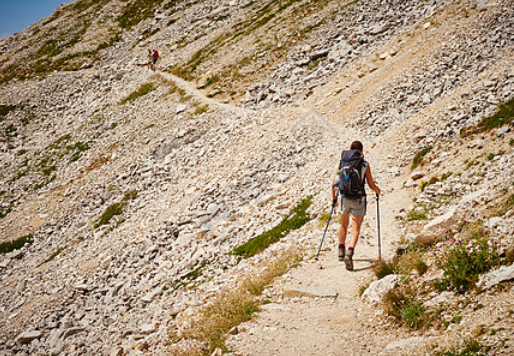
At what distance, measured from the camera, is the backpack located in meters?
8.72

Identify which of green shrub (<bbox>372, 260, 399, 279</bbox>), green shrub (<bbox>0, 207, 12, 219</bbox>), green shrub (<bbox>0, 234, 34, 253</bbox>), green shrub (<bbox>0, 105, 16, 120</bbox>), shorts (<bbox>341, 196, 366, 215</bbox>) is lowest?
green shrub (<bbox>372, 260, 399, 279</bbox>)

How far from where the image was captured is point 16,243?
2517 cm

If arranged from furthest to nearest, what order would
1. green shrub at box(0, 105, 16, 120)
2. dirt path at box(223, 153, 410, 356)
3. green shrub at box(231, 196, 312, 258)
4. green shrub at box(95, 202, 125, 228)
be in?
green shrub at box(0, 105, 16, 120)
green shrub at box(95, 202, 125, 228)
green shrub at box(231, 196, 312, 258)
dirt path at box(223, 153, 410, 356)

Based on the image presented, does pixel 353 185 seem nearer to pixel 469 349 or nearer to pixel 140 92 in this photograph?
pixel 469 349

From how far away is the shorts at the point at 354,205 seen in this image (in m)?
8.98

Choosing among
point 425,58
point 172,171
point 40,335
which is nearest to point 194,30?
point 172,171

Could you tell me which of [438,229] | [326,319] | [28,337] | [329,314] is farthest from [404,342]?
[28,337]

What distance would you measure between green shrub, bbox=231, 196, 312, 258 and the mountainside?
0.08 m

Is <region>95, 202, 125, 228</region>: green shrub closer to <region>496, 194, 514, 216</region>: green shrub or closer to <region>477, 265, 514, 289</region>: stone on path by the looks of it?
<region>496, 194, 514, 216</region>: green shrub

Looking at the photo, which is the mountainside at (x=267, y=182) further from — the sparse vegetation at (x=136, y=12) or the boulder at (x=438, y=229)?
the sparse vegetation at (x=136, y=12)

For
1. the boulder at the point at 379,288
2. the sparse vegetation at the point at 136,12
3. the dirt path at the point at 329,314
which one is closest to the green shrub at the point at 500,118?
the dirt path at the point at 329,314

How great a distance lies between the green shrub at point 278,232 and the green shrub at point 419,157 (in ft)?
13.9

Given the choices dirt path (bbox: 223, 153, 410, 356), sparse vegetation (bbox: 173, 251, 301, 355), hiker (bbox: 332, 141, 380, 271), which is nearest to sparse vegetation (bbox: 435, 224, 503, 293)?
dirt path (bbox: 223, 153, 410, 356)

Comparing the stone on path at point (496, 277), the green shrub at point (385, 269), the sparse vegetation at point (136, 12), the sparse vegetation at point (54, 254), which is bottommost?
the green shrub at point (385, 269)
